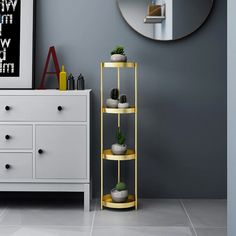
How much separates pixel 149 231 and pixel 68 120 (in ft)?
3.01

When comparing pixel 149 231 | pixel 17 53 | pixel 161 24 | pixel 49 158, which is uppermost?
pixel 161 24

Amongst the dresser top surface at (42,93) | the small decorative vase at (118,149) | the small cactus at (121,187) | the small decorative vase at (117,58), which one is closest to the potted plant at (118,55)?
the small decorative vase at (117,58)

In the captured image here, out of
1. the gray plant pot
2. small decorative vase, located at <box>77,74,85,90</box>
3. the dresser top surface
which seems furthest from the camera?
small decorative vase, located at <box>77,74,85,90</box>

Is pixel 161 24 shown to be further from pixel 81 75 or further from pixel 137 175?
pixel 137 175

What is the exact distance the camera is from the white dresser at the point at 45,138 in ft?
10.6

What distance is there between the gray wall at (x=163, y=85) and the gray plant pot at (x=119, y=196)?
Result: 31cm

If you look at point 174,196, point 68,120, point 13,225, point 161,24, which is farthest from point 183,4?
point 13,225

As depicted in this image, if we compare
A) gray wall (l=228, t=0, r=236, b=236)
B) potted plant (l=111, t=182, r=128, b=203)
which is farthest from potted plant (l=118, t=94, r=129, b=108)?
gray wall (l=228, t=0, r=236, b=236)

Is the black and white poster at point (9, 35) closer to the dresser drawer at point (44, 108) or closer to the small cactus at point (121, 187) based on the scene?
the dresser drawer at point (44, 108)

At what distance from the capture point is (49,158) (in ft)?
10.7

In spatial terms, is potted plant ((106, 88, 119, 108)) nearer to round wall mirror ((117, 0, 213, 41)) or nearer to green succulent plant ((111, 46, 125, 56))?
green succulent plant ((111, 46, 125, 56))

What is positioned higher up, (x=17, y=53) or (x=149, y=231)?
(x=17, y=53)

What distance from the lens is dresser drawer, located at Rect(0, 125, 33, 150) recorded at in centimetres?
326

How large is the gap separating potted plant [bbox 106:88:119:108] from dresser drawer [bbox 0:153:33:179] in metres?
0.65
